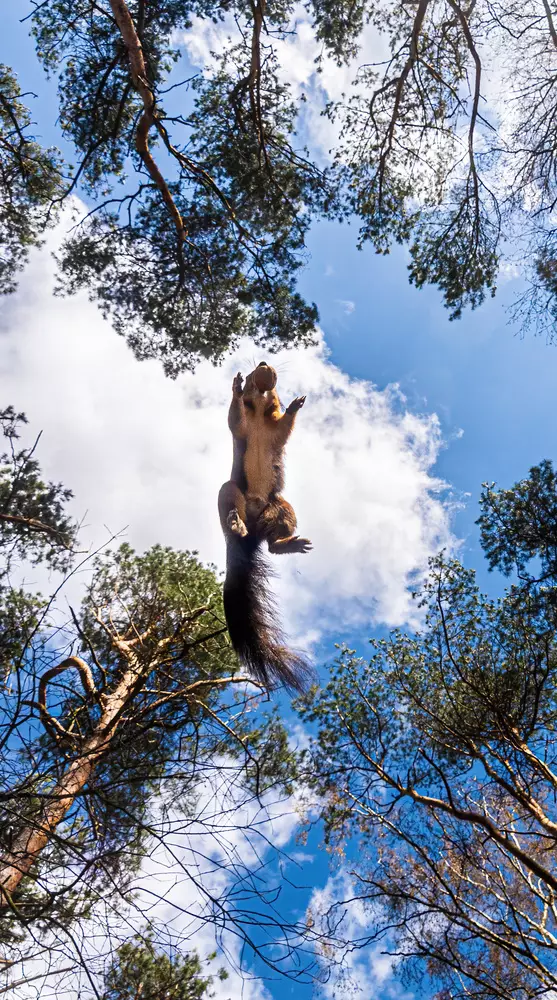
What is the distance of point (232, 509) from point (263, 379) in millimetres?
1371

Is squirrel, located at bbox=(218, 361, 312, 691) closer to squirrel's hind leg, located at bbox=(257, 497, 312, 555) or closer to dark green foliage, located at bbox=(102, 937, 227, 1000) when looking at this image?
squirrel's hind leg, located at bbox=(257, 497, 312, 555)

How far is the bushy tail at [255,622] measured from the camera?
4418 millimetres

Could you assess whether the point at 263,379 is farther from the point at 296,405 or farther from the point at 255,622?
the point at 255,622

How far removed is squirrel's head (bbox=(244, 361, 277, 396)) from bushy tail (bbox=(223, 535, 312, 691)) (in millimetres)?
1546

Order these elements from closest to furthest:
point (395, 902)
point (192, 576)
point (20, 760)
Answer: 1. point (20, 760)
2. point (395, 902)
3. point (192, 576)

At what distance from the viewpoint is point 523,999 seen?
14.6 feet

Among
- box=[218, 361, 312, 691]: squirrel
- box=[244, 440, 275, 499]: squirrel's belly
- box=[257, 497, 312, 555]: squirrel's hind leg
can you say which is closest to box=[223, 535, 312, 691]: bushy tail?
box=[218, 361, 312, 691]: squirrel

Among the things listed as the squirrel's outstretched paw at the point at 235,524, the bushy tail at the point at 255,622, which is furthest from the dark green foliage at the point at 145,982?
the squirrel's outstretched paw at the point at 235,524

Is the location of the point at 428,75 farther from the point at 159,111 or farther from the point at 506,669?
the point at 506,669

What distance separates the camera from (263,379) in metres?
5.87

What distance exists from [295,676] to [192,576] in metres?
3.32

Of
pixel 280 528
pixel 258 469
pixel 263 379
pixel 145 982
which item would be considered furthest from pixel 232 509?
pixel 145 982

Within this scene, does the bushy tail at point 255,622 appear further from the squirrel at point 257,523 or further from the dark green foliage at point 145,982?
the dark green foliage at point 145,982

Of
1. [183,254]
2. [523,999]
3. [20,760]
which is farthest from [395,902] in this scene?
[183,254]
